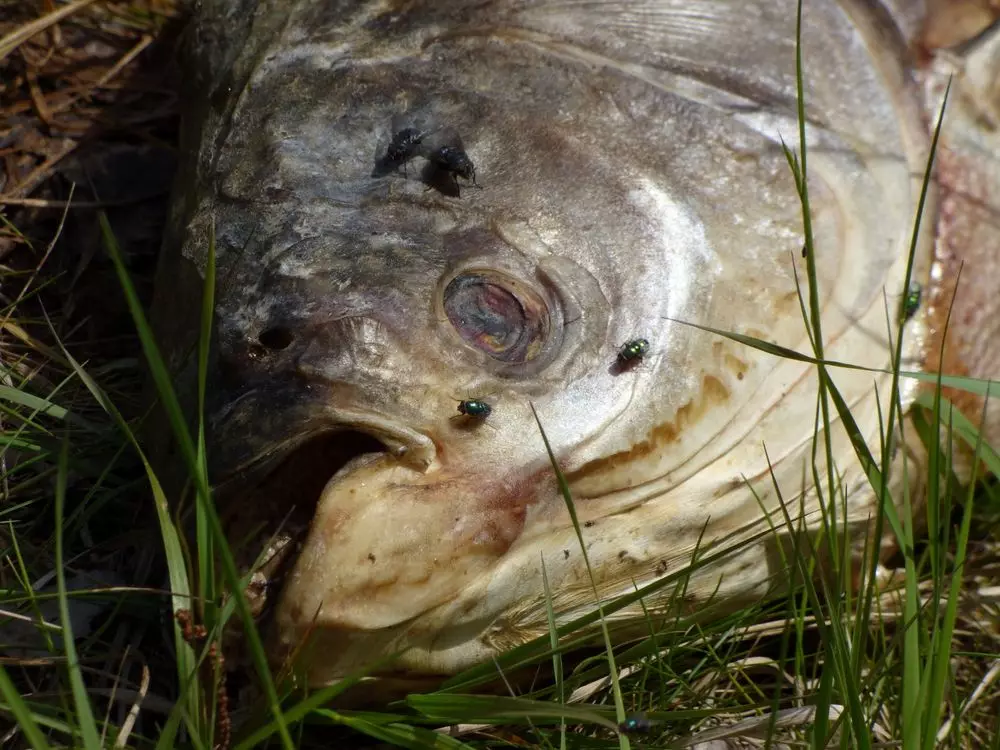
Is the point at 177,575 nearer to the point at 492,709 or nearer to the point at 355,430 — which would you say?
the point at 355,430

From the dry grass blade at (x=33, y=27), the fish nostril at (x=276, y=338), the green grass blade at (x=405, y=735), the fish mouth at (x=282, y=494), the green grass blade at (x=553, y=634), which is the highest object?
the dry grass blade at (x=33, y=27)

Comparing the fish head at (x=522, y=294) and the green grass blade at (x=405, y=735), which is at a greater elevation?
the fish head at (x=522, y=294)

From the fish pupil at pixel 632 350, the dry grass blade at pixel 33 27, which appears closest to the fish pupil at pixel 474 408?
the fish pupil at pixel 632 350

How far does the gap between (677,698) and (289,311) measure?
1187 millimetres

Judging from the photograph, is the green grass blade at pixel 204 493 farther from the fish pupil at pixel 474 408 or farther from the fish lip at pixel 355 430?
the fish pupil at pixel 474 408

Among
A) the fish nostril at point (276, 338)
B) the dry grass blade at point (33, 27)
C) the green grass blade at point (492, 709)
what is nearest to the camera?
the green grass blade at point (492, 709)

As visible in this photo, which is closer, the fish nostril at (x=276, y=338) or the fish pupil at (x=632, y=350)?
the fish nostril at (x=276, y=338)

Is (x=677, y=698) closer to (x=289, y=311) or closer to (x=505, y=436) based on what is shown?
(x=505, y=436)

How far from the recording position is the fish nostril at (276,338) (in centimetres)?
178

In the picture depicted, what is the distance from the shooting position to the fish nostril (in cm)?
178

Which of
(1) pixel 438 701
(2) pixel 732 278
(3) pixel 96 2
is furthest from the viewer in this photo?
(3) pixel 96 2

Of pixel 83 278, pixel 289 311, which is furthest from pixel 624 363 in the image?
pixel 83 278

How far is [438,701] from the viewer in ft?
6.38

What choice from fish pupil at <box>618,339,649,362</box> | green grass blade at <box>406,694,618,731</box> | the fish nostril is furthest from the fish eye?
green grass blade at <box>406,694,618,731</box>
